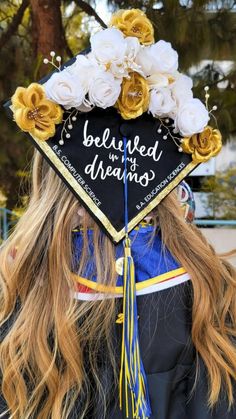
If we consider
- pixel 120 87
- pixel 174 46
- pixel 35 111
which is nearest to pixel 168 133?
pixel 120 87

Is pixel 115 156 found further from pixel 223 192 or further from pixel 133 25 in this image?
pixel 223 192

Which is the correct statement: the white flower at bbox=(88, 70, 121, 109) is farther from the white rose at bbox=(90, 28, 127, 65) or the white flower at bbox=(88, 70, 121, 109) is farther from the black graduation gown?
the black graduation gown

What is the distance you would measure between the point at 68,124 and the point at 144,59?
215 millimetres

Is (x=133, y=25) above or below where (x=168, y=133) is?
above

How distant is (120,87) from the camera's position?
1223 millimetres

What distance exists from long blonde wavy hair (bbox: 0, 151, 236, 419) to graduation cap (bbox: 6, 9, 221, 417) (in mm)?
59

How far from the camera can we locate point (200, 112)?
129 centimetres

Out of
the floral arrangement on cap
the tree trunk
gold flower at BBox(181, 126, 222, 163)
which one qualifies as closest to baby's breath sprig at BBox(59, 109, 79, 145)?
the floral arrangement on cap

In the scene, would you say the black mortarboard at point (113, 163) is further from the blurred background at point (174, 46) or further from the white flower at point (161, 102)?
the blurred background at point (174, 46)

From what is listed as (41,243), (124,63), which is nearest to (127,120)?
(124,63)

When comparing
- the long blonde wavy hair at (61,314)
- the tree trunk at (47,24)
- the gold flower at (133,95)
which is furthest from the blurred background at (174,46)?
the gold flower at (133,95)

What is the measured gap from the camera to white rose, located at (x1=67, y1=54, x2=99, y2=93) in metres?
1.21

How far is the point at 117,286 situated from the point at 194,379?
0.27 metres

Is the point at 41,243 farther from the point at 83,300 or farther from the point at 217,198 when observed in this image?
the point at 217,198
